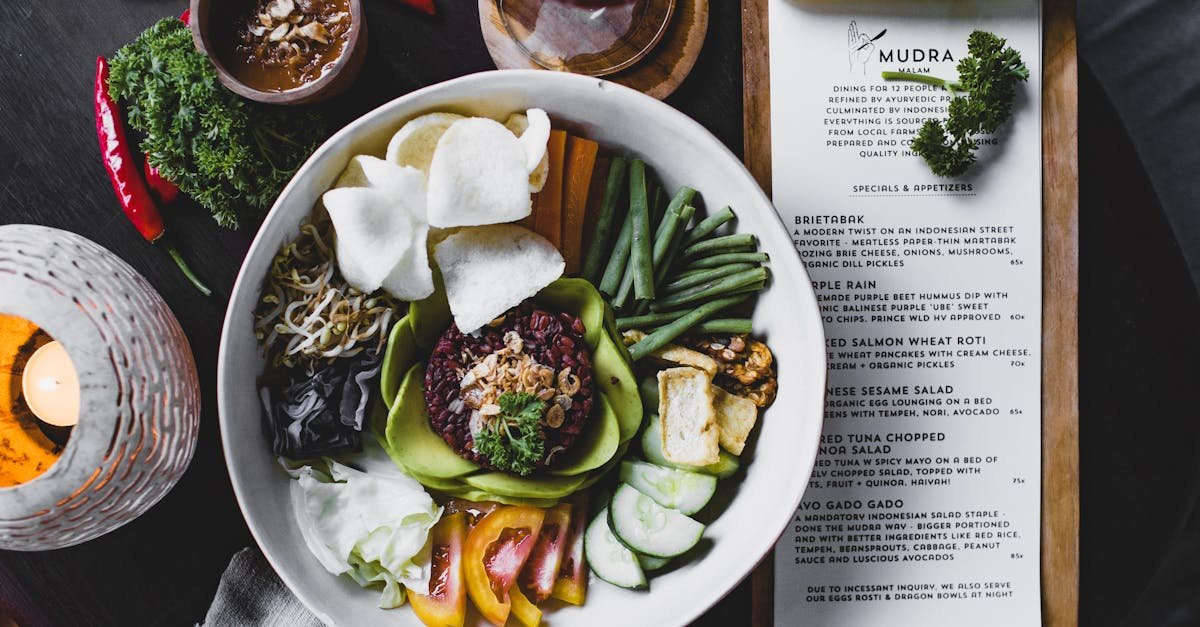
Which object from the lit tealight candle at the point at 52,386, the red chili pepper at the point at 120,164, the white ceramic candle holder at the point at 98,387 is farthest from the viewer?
the red chili pepper at the point at 120,164

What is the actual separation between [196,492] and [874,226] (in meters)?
1.43

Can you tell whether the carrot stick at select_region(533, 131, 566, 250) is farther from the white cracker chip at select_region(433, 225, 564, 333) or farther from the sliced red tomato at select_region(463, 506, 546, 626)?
the sliced red tomato at select_region(463, 506, 546, 626)

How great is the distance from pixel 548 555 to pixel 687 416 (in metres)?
0.37

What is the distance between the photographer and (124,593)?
171 centimetres

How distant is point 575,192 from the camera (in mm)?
1571

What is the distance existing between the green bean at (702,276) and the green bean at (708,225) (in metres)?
0.06

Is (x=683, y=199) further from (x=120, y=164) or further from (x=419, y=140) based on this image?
(x=120, y=164)

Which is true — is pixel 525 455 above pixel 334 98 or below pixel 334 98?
below

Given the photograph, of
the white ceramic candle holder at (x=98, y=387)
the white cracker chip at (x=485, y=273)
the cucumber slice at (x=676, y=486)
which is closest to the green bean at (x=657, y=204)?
the white cracker chip at (x=485, y=273)

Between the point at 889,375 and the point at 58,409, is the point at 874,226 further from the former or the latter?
the point at 58,409

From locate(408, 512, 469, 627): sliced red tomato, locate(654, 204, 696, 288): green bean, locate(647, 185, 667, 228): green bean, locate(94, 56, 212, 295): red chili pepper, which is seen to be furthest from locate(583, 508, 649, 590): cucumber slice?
locate(94, 56, 212, 295): red chili pepper

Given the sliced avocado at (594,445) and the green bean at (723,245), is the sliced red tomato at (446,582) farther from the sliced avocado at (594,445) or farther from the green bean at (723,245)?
→ the green bean at (723,245)

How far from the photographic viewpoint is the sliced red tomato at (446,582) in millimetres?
1524

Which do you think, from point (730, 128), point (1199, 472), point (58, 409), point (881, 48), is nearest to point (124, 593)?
point (58, 409)
